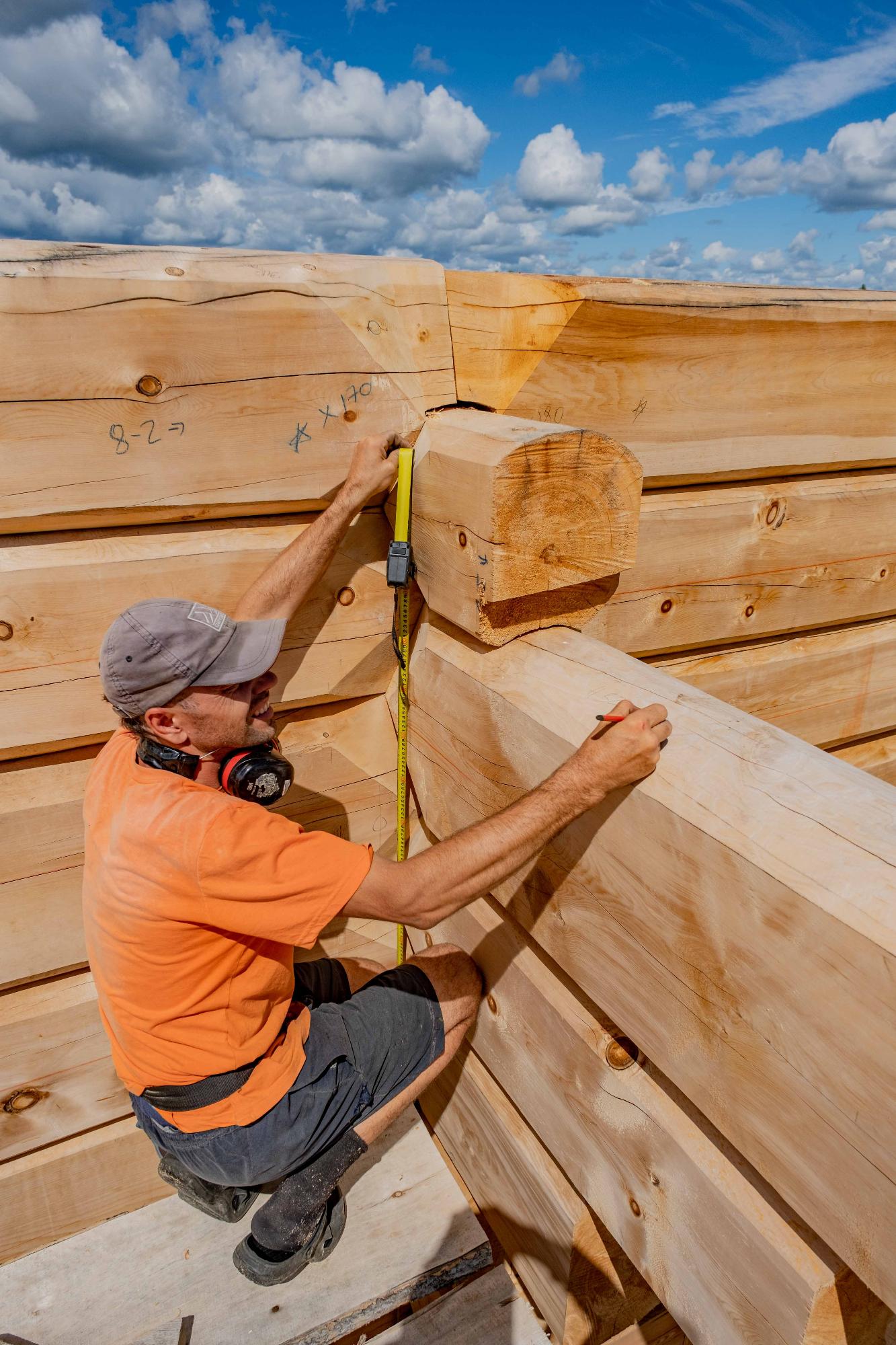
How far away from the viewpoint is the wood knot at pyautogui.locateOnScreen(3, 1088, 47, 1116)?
7.58 feet

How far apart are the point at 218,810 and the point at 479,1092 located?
1.30m

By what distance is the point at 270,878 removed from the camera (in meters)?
1.72

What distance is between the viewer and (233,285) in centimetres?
184

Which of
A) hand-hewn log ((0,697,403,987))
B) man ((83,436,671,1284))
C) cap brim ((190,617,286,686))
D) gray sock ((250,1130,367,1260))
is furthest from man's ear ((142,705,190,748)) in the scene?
gray sock ((250,1130,367,1260))

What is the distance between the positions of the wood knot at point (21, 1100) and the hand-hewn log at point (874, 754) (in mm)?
3097

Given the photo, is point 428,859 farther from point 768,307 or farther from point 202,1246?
point 768,307

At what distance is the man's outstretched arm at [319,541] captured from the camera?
204 cm

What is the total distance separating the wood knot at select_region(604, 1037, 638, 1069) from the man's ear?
1191mm

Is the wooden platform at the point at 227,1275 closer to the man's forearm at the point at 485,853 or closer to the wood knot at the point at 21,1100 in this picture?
the wood knot at the point at 21,1100

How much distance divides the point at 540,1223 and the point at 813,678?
208 centimetres

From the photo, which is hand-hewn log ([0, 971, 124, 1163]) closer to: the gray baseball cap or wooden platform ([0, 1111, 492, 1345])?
wooden platform ([0, 1111, 492, 1345])

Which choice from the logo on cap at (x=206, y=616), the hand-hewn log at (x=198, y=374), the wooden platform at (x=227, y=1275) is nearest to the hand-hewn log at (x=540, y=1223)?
the wooden platform at (x=227, y=1275)

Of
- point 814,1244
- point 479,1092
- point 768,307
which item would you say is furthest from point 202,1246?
point 768,307

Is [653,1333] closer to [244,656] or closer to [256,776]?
[256,776]
